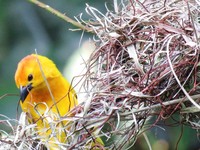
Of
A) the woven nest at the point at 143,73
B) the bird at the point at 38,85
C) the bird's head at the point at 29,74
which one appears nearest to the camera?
the woven nest at the point at 143,73

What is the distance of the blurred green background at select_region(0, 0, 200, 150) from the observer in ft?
11.1

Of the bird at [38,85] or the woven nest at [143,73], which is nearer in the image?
the woven nest at [143,73]

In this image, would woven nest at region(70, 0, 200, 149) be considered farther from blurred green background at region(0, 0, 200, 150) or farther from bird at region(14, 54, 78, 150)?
blurred green background at region(0, 0, 200, 150)

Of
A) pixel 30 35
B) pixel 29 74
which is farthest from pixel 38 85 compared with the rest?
pixel 30 35

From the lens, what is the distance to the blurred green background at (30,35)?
3.38m

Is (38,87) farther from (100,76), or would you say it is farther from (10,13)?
(10,13)

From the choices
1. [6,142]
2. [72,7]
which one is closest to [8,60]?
[72,7]

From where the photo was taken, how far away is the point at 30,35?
147 inches

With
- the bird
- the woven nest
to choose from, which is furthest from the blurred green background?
the woven nest

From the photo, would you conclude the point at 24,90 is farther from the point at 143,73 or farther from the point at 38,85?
the point at 143,73

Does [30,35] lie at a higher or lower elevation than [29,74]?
higher

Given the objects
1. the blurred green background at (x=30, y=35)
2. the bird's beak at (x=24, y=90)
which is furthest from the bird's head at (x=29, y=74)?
the blurred green background at (x=30, y=35)

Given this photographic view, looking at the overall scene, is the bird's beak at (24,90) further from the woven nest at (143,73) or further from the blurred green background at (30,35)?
the woven nest at (143,73)

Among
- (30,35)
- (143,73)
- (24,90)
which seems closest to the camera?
(143,73)
